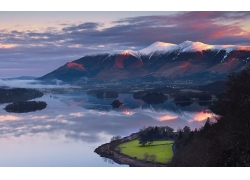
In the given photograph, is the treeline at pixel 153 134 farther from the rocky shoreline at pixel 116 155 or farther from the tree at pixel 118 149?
the tree at pixel 118 149

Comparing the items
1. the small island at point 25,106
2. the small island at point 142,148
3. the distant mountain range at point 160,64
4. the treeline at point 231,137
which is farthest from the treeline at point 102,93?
the treeline at point 231,137

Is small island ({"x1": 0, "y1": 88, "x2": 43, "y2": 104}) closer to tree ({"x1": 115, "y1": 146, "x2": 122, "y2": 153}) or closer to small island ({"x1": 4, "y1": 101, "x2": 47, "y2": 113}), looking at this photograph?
small island ({"x1": 4, "y1": 101, "x2": 47, "y2": 113})

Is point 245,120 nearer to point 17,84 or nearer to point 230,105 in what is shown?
point 230,105

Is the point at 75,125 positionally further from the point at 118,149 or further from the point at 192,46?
the point at 192,46

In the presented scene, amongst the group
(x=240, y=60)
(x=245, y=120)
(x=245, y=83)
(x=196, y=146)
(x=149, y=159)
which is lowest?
(x=149, y=159)

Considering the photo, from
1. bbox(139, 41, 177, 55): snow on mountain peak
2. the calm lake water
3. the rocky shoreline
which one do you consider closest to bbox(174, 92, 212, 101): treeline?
the calm lake water

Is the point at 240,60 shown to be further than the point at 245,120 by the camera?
Yes

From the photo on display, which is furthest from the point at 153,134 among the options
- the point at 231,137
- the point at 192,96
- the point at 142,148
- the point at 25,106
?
the point at 25,106

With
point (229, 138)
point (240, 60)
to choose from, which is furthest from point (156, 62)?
point (229, 138)
